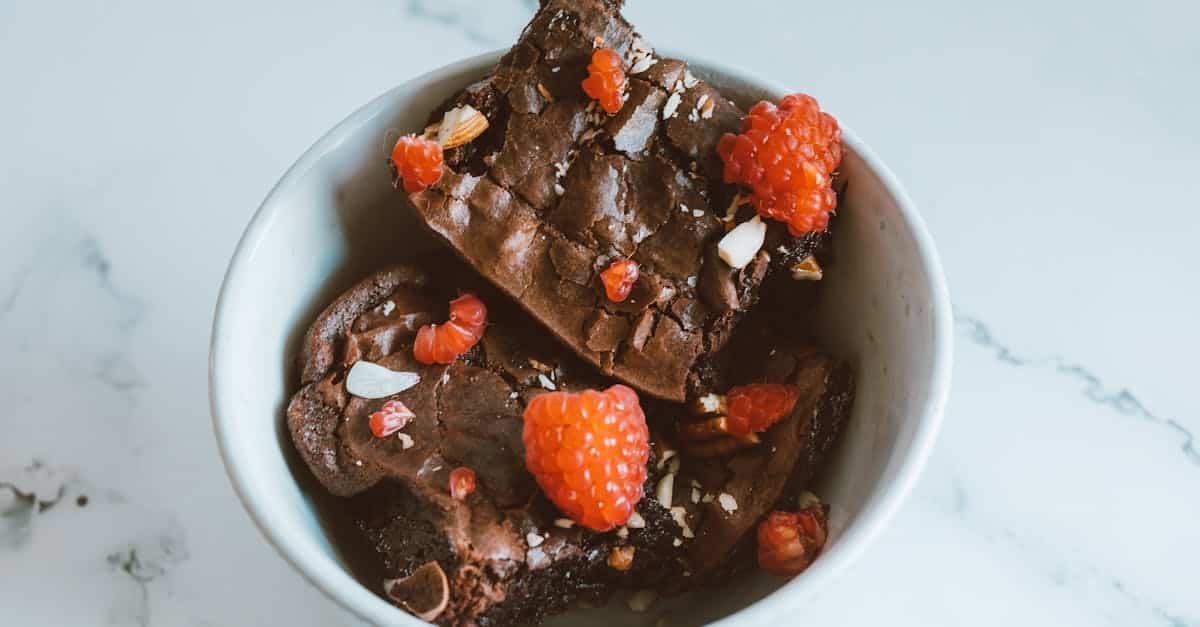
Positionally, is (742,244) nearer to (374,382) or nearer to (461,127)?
(461,127)

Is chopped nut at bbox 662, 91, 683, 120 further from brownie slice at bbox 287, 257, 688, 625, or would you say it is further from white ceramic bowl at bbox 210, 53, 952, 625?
brownie slice at bbox 287, 257, 688, 625

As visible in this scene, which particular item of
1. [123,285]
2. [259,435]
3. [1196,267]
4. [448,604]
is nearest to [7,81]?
[123,285]

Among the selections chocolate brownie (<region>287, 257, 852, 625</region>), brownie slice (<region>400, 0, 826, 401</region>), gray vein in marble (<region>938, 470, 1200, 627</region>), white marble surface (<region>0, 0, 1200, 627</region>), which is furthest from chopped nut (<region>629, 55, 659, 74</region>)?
gray vein in marble (<region>938, 470, 1200, 627</region>)

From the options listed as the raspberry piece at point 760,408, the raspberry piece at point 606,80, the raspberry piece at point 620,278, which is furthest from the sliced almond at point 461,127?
the raspberry piece at point 760,408

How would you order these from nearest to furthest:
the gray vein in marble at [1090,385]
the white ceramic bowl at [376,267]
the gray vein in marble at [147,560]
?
the white ceramic bowl at [376,267] < the gray vein in marble at [147,560] < the gray vein in marble at [1090,385]

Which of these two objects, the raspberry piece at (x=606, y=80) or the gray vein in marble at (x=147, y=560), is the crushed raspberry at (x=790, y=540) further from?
the gray vein in marble at (x=147, y=560)

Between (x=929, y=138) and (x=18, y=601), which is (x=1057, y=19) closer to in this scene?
(x=929, y=138)

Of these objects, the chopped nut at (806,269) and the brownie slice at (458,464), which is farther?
the chopped nut at (806,269)
